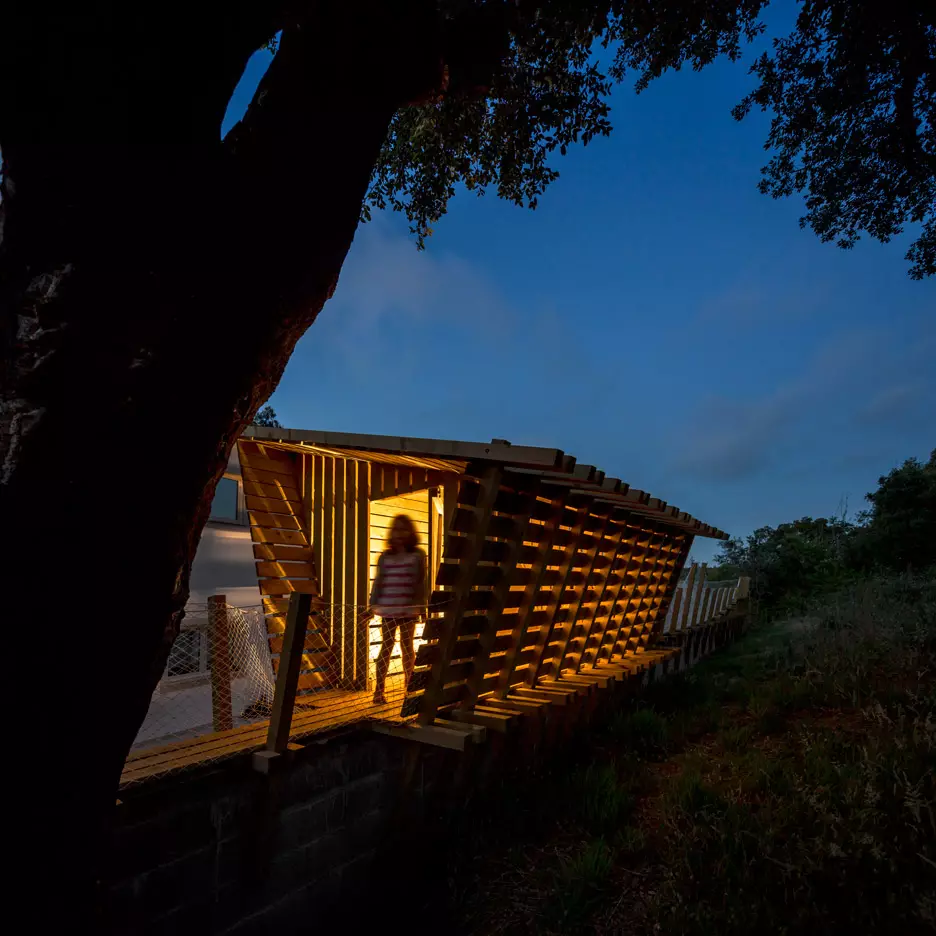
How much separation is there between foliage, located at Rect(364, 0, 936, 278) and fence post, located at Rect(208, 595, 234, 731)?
15.9ft

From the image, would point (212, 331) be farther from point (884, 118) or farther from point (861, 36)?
point (884, 118)

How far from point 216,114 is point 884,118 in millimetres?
10214

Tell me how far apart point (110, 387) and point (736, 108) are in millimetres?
10352

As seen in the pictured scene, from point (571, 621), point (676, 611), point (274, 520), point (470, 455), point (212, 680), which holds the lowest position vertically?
point (212, 680)

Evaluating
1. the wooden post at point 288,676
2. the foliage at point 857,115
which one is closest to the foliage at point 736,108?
the foliage at point 857,115

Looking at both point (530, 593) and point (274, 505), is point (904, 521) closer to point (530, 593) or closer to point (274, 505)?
point (530, 593)

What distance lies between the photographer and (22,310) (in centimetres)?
198

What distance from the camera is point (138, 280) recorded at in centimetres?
207

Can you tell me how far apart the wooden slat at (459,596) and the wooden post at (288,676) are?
1.25 metres

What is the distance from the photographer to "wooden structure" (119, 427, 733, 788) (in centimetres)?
500

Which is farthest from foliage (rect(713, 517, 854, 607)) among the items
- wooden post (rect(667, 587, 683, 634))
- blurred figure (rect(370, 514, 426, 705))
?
blurred figure (rect(370, 514, 426, 705))

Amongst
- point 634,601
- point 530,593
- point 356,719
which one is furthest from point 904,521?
point 356,719

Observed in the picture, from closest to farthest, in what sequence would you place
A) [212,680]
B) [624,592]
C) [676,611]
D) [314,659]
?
[212,680]
[314,659]
[624,592]
[676,611]

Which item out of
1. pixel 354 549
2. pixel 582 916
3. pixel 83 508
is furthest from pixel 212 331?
pixel 354 549
